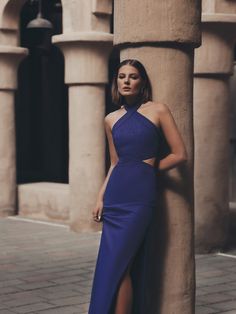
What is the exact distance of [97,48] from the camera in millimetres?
10539

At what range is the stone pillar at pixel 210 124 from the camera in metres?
8.98

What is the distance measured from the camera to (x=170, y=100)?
487 centimetres

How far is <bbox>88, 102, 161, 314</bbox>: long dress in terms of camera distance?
4.79m

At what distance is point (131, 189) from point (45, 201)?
7.16 meters

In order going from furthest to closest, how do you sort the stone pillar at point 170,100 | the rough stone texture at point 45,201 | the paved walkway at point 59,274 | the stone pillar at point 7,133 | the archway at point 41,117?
the archway at point 41,117 < the stone pillar at point 7,133 < the rough stone texture at point 45,201 < the paved walkway at point 59,274 < the stone pillar at point 170,100

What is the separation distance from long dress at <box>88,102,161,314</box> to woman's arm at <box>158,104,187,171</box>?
60mm

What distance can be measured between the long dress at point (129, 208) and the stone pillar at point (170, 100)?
10cm

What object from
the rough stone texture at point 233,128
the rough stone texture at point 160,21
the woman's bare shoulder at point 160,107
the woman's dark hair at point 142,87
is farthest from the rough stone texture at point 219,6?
the woman's bare shoulder at point 160,107

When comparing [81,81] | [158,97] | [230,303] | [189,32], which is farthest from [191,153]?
[81,81]

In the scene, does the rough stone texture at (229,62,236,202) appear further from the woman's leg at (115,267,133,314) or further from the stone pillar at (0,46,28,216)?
the woman's leg at (115,267,133,314)

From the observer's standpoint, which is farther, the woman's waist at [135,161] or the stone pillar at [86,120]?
the stone pillar at [86,120]

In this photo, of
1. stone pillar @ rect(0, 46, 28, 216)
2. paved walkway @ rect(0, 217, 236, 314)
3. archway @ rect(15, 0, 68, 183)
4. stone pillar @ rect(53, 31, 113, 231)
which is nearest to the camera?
paved walkway @ rect(0, 217, 236, 314)

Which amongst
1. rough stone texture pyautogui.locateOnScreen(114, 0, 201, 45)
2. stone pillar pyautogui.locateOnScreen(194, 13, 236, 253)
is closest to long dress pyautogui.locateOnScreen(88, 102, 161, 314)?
rough stone texture pyautogui.locateOnScreen(114, 0, 201, 45)

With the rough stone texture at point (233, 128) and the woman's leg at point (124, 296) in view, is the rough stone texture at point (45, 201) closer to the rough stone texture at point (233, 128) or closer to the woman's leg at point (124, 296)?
the rough stone texture at point (233, 128)
